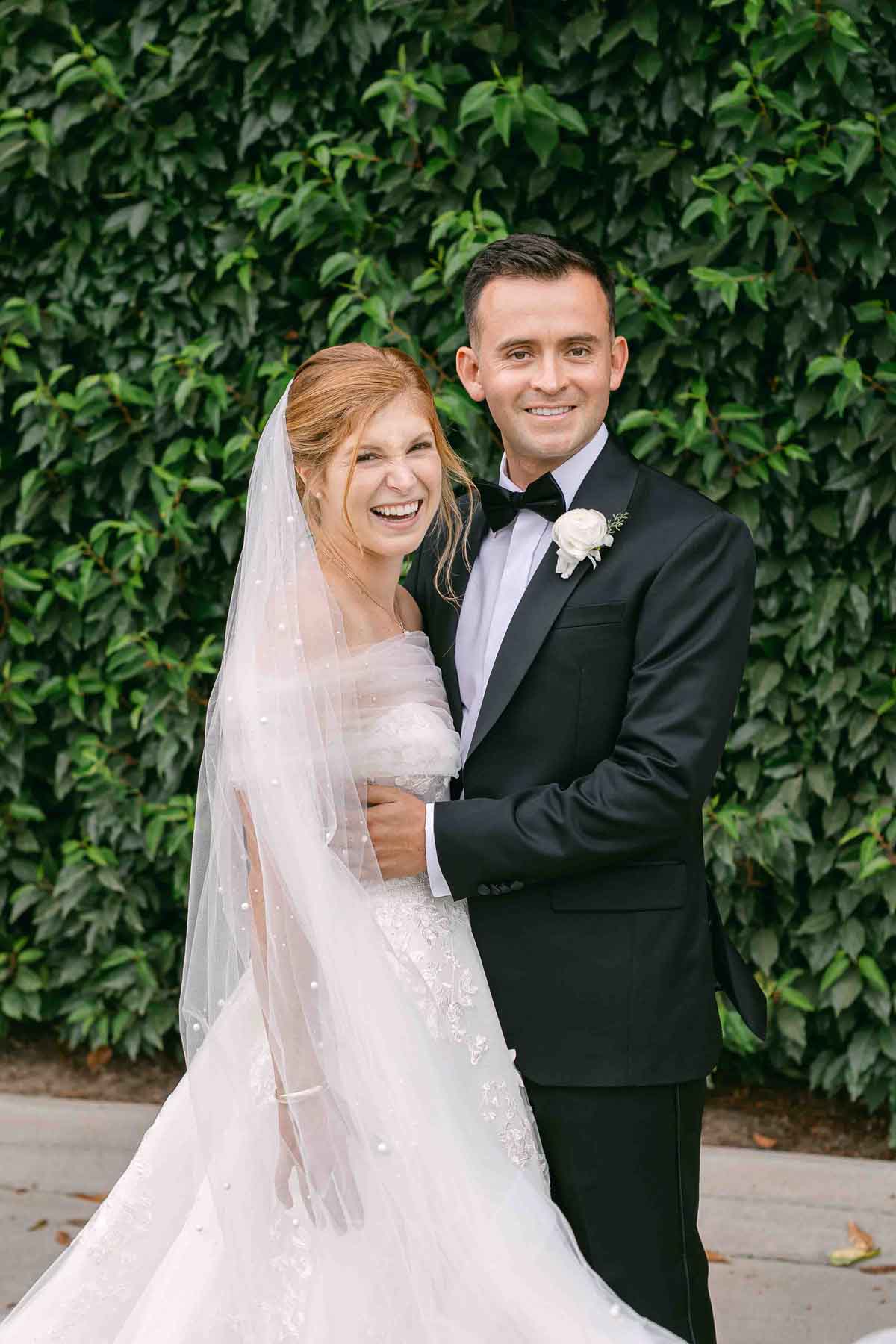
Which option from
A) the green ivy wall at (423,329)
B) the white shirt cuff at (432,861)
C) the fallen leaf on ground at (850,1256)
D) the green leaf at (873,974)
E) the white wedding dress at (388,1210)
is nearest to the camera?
the white wedding dress at (388,1210)

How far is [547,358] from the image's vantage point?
2.27 metres

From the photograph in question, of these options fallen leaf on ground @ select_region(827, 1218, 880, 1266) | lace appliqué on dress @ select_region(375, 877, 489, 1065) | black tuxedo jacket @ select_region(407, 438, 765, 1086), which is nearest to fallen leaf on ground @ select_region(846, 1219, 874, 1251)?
fallen leaf on ground @ select_region(827, 1218, 880, 1266)

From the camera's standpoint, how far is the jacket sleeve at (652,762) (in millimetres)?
2113

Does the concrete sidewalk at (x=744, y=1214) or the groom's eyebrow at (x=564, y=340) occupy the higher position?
the groom's eyebrow at (x=564, y=340)

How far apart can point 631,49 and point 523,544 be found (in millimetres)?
1895

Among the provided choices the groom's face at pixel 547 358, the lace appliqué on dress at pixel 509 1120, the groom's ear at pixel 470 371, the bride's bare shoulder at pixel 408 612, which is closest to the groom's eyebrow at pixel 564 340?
the groom's face at pixel 547 358

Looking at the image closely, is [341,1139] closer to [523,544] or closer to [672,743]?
[672,743]

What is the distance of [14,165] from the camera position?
160 inches

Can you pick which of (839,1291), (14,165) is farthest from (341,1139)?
(14,165)

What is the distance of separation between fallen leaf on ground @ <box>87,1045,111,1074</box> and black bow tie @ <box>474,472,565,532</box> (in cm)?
279

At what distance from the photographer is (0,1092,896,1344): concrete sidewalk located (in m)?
3.09

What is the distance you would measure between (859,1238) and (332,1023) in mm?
1957

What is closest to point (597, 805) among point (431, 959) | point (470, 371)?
point (431, 959)

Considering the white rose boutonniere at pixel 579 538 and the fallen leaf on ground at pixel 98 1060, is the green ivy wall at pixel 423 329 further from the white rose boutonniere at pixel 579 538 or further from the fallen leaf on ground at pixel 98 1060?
the white rose boutonniere at pixel 579 538
